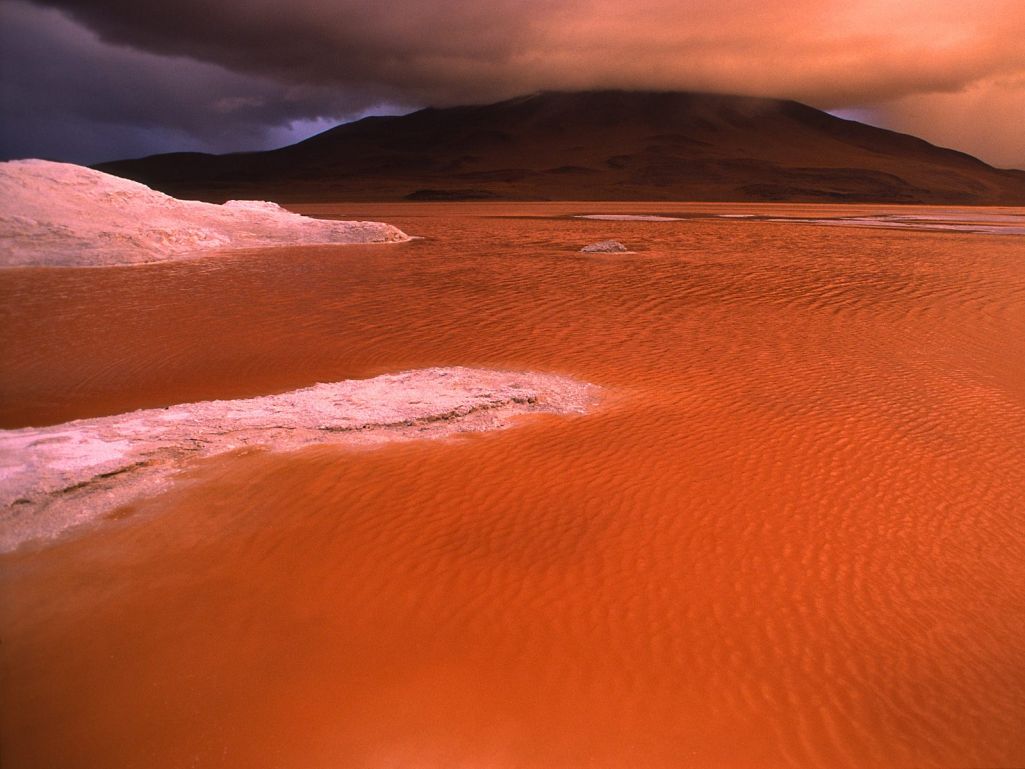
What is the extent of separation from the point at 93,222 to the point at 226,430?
16539 millimetres

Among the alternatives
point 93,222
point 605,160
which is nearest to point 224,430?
point 93,222

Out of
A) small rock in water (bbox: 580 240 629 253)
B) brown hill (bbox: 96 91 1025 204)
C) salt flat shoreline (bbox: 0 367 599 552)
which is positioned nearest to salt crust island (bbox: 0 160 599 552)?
salt flat shoreline (bbox: 0 367 599 552)

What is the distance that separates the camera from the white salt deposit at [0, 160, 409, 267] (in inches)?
691

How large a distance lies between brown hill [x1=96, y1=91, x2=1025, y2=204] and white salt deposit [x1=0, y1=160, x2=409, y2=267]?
4812 cm

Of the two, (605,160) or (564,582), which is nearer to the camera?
(564,582)

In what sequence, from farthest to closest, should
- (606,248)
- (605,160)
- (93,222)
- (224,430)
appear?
1. (605,160)
2. (606,248)
3. (93,222)
4. (224,430)

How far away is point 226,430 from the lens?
21.8ft

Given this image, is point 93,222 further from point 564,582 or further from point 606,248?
point 564,582

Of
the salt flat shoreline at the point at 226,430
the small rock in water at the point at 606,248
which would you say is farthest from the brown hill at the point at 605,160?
the salt flat shoreline at the point at 226,430

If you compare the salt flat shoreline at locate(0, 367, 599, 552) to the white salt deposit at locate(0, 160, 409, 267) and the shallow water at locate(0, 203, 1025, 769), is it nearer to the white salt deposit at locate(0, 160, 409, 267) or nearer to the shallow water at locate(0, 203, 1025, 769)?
the shallow water at locate(0, 203, 1025, 769)

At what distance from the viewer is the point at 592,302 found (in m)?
14.2

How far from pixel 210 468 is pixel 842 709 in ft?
18.2

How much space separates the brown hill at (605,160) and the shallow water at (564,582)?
6263cm

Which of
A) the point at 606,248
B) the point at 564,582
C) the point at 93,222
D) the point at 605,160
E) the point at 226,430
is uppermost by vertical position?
the point at 605,160
